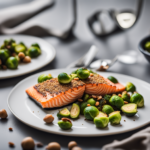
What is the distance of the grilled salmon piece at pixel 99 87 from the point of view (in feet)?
8.66

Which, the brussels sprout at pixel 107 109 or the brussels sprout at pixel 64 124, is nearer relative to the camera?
the brussels sprout at pixel 64 124

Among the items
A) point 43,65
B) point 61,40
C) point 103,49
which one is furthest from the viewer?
point 61,40

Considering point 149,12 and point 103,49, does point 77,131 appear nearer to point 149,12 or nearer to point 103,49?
point 103,49

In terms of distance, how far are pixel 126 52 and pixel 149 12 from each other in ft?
8.31

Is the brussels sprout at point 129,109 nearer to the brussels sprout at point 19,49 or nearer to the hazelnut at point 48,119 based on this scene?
the hazelnut at point 48,119

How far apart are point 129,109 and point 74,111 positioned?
1.81 feet

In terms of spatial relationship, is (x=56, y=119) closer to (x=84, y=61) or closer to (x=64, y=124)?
(x=64, y=124)

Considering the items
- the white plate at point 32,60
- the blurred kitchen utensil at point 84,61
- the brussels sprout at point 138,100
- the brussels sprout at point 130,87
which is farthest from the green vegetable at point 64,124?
the blurred kitchen utensil at point 84,61

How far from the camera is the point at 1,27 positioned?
188 inches

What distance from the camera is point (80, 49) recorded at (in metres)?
4.35

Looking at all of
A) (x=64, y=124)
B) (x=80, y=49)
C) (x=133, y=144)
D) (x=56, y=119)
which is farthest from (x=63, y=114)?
(x=80, y=49)

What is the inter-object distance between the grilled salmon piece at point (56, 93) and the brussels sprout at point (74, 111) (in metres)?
0.15

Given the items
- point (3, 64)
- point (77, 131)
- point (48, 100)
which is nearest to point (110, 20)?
point (3, 64)

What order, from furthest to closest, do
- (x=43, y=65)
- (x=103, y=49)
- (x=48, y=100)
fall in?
(x=103, y=49), (x=43, y=65), (x=48, y=100)
